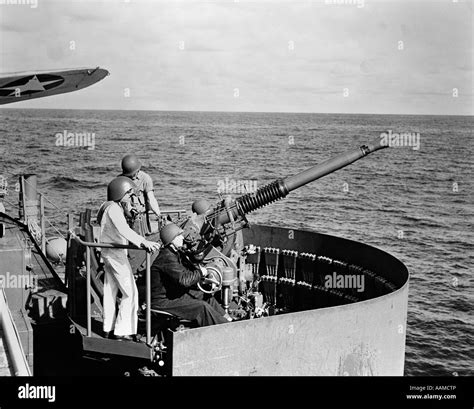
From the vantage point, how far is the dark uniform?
7449 mm

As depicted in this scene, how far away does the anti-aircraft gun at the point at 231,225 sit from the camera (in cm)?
920

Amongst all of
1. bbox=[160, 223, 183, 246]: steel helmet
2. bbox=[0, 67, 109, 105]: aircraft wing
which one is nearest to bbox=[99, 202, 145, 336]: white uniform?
bbox=[160, 223, 183, 246]: steel helmet

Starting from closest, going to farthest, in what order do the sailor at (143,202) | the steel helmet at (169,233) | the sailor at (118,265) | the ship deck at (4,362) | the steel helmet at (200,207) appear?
1. the ship deck at (4,362)
2. the sailor at (118,265)
3. the steel helmet at (169,233)
4. the sailor at (143,202)
5. the steel helmet at (200,207)

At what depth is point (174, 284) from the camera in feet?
24.6

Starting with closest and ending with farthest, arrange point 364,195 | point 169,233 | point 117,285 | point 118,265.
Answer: point 118,265
point 117,285
point 169,233
point 364,195

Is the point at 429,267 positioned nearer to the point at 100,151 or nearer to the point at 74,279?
the point at 74,279

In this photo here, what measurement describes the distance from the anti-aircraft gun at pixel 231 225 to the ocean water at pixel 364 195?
230cm

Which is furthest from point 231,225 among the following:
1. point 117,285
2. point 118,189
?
point 118,189

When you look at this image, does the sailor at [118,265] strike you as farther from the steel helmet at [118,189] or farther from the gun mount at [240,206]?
the gun mount at [240,206]

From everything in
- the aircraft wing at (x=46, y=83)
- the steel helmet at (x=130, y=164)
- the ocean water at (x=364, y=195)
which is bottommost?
Answer: the ocean water at (x=364, y=195)

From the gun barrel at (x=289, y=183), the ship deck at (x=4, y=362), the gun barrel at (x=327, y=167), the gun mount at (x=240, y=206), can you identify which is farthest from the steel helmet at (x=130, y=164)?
the ship deck at (x=4, y=362)

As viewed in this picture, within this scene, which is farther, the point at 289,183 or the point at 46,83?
the point at 46,83

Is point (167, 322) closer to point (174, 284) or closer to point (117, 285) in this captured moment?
point (174, 284)

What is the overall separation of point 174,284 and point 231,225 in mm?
2605
